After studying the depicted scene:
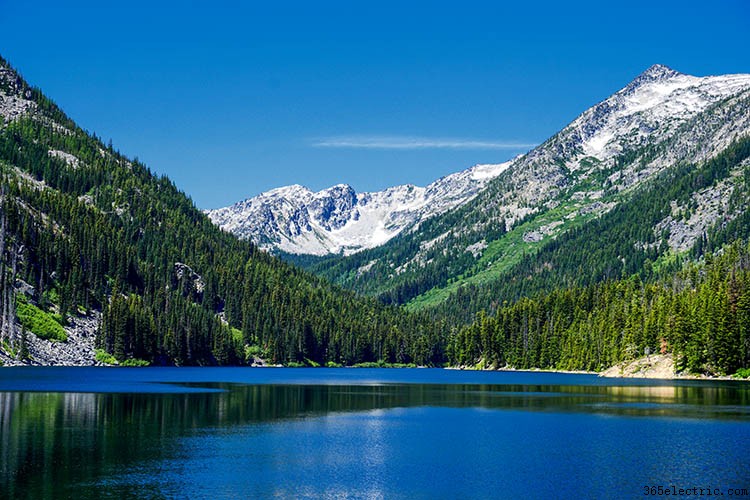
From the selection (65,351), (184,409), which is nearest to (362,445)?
(184,409)

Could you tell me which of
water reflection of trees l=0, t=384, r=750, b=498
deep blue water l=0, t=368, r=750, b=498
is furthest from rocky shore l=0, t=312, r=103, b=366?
deep blue water l=0, t=368, r=750, b=498

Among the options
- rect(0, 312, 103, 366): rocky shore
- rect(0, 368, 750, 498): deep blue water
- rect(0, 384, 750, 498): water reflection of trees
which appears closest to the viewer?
rect(0, 368, 750, 498): deep blue water

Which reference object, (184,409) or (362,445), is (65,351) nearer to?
(184,409)

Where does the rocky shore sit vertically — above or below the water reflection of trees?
above

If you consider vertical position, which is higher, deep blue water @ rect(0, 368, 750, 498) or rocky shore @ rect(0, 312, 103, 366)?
rocky shore @ rect(0, 312, 103, 366)

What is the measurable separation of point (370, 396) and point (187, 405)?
1308 inches

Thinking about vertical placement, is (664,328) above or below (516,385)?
above

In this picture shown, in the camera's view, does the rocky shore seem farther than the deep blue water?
Yes

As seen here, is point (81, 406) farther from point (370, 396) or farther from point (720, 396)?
point (720, 396)

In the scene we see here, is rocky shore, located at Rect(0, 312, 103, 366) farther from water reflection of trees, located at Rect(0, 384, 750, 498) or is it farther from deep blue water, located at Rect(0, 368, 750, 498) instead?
deep blue water, located at Rect(0, 368, 750, 498)

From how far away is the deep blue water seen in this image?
49.6 meters

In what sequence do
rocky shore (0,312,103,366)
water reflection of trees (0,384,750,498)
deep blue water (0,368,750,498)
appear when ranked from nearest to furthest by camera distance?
deep blue water (0,368,750,498) → water reflection of trees (0,384,750,498) → rocky shore (0,312,103,366)

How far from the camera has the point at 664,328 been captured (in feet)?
548

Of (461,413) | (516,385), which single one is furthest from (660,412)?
(516,385)
